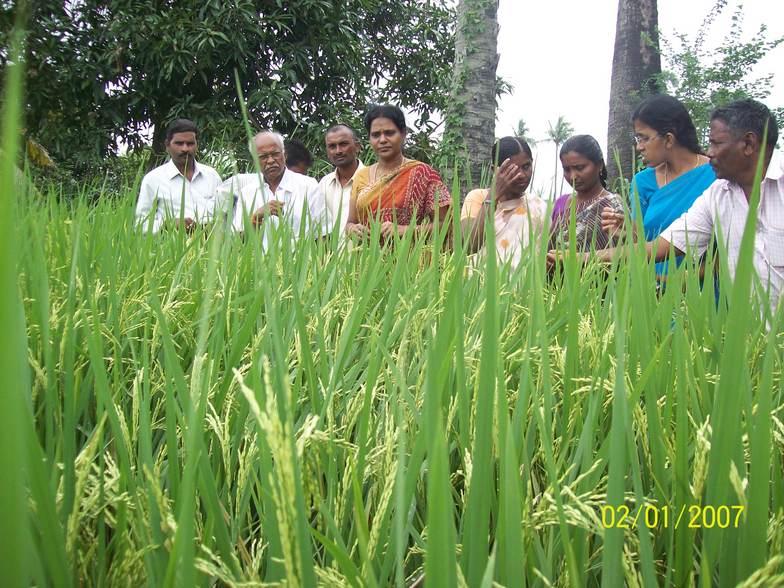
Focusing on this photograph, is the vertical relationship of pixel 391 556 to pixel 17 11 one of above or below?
below

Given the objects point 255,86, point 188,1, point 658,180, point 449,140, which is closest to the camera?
point 658,180

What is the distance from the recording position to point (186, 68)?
20.2 feet

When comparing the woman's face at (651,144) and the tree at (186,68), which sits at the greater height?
the tree at (186,68)

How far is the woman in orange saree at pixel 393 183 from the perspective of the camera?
238 cm

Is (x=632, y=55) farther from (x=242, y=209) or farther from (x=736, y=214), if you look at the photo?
(x=242, y=209)

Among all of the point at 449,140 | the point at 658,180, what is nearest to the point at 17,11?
the point at 658,180

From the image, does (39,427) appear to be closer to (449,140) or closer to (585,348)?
(585,348)

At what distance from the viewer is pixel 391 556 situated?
42 cm

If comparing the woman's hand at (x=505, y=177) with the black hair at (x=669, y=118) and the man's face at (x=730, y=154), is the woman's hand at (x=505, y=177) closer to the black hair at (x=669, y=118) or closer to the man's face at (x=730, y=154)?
the man's face at (x=730, y=154)

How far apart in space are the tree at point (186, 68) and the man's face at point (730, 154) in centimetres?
472

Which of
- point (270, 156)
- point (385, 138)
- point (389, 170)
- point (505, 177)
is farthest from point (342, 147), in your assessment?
point (505, 177)

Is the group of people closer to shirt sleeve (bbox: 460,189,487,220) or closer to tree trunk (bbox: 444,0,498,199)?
shirt sleeve (bbox: 460,189,487,220)

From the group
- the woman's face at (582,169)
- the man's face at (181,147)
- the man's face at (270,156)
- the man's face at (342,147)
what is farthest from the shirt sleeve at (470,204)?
the man's face at (181,147)

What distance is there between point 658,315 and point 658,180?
159 cm
